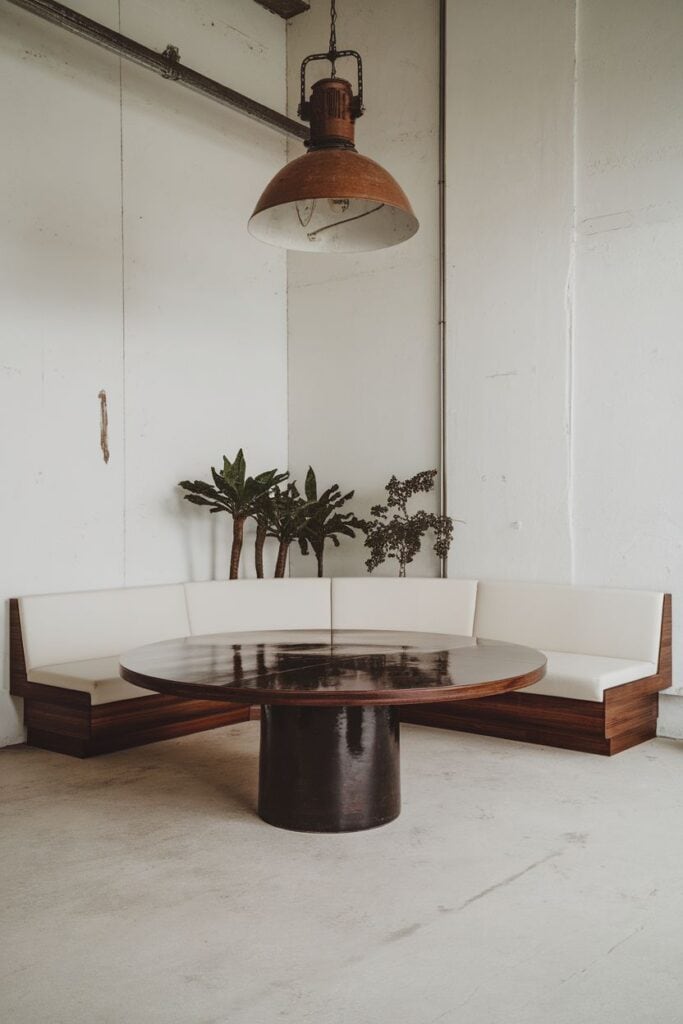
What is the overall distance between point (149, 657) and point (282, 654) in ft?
1.77

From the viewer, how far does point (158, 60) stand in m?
5.22

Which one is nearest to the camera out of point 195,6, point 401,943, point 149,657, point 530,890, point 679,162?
point 401,943

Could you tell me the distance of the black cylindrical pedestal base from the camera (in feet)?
10.9

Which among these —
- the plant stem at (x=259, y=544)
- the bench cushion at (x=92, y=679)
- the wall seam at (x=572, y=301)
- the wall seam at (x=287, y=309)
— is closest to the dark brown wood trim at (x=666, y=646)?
the wall seam at (x=572, y=301)

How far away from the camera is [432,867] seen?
303 centimetres

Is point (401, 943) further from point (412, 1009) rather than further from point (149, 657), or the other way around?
point (149, 657)

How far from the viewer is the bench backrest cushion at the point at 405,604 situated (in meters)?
5.41

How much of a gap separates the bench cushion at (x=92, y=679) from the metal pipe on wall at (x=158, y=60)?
332cm

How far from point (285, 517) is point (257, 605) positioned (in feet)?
2.12

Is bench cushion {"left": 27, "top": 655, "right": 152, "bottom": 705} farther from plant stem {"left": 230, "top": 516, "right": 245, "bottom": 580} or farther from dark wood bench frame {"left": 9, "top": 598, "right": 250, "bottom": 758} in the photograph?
plant stem {"left": 230, "top": 516, "right": 245, "bottom": 580}

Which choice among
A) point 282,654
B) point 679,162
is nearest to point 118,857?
point 282,654

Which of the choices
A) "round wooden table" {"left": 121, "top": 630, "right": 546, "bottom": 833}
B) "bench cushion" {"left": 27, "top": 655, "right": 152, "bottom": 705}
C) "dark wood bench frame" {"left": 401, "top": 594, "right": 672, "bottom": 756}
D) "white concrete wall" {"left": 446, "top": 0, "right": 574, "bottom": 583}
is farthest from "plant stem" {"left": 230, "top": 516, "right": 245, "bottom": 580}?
"round wooden table" {"left": 121, "top": 630, "right": 546, "bottom": 833}

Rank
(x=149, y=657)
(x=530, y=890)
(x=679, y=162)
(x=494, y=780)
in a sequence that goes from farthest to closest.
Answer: (x=679, y=162)
(x=494, y=780)
(x=149, y=657)
(x=530, y=890)

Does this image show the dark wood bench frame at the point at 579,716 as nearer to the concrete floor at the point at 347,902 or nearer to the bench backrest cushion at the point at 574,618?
the bench backrest cushion at the point at 574,618
